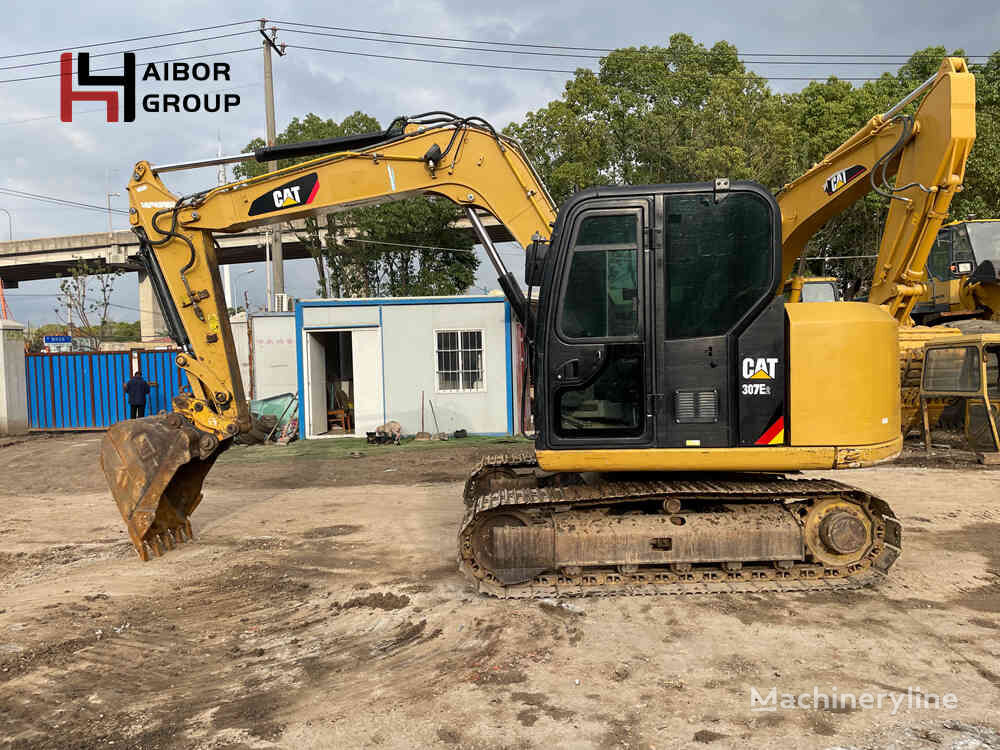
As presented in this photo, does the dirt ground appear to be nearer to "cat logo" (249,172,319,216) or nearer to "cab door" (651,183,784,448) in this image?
"cab door" (651,183,784,448)

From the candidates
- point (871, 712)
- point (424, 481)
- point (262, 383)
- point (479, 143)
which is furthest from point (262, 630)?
point (262, 383)

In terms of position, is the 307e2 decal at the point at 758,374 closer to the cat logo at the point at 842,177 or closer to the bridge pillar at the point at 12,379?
the cat logo at the point at 842,177

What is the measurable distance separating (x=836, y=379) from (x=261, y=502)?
24.7 feet

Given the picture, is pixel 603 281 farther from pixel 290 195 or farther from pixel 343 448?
pixel 343 448

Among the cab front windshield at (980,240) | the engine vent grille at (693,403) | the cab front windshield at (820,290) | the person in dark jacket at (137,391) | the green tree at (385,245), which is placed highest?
the green tree at (385,245)

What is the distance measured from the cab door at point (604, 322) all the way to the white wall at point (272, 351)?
1398 cm

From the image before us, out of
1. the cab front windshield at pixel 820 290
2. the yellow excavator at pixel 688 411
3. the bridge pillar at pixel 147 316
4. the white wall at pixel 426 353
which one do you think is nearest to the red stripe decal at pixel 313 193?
the yellow excavator at pixel 688 411

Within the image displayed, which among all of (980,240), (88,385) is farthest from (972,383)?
(88,385)

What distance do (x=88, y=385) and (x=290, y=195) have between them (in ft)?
49.0

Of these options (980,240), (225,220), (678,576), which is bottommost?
(678,576)

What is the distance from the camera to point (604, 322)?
4.85 meters

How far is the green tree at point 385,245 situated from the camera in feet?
91.0

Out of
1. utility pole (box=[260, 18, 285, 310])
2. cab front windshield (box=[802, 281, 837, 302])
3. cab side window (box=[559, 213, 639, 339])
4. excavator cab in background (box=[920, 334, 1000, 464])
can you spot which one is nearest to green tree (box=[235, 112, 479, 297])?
utility pole (box=[260, 18, 285, 310])

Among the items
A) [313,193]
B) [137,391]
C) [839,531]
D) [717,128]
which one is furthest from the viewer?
[717,128]
